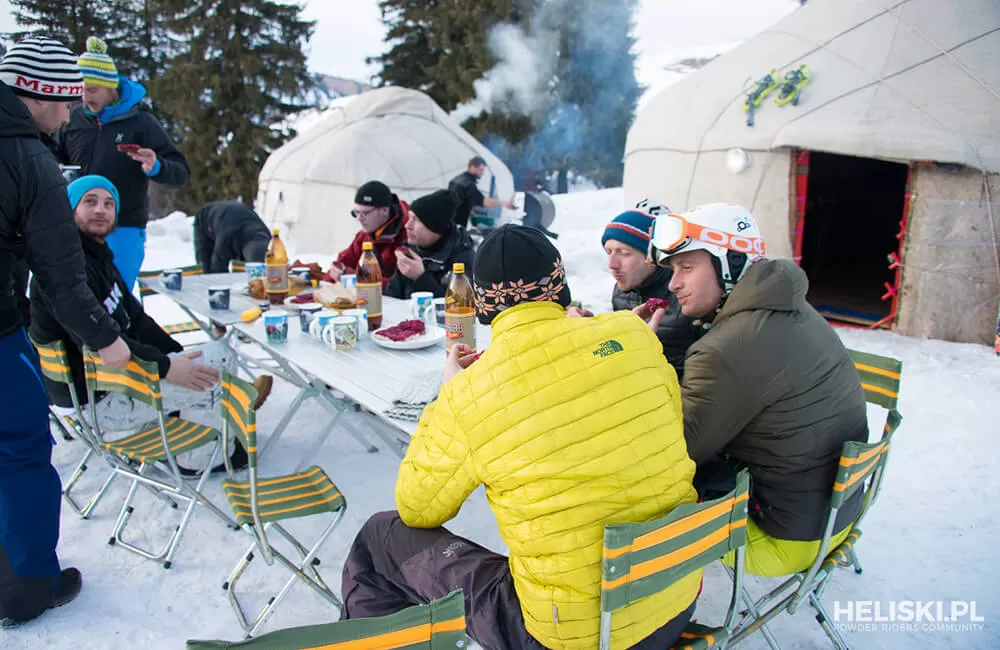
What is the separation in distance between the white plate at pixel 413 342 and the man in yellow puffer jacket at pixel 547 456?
1284 mm

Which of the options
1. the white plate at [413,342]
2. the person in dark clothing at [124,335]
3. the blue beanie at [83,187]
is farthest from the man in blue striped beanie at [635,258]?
the blue beanie at [83,187]

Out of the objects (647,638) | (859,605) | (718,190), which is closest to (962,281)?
(718,190)

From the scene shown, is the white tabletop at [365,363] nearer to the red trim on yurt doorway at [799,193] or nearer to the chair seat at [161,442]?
the chair seat at [161,442]

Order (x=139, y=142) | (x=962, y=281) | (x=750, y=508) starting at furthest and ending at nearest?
(x=962, y=281)
(x=139, y=142)
(x=750, y=508)

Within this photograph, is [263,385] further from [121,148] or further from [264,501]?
[264,501]

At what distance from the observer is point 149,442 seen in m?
3.18

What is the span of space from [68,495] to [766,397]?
11.2 ft

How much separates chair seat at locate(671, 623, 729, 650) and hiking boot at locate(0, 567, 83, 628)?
93.2 inches

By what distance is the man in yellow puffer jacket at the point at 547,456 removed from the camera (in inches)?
60.1

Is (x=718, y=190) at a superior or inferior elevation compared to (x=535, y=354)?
superior

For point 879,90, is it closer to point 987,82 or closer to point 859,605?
point 987,82

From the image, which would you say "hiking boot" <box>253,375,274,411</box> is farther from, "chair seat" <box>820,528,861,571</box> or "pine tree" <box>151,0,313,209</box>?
"pine tree" <box>151,0,313,209</box>

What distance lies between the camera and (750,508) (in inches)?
85.3

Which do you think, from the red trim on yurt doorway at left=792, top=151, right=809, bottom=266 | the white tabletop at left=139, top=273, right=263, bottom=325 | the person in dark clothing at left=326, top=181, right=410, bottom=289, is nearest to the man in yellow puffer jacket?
the white tabletop at left=139, top=273, right=263, bottom=325
